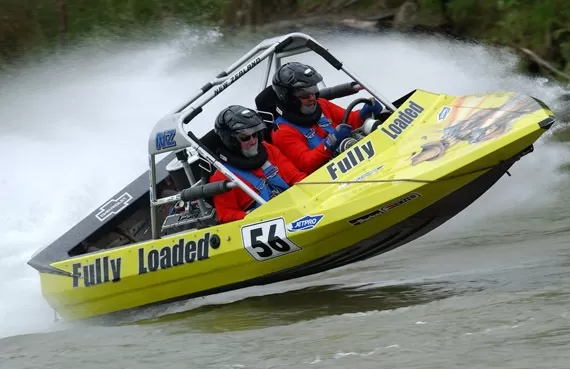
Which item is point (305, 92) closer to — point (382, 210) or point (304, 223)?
point (304, 223)

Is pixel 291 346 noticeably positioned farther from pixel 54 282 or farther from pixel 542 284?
pixel 54 282

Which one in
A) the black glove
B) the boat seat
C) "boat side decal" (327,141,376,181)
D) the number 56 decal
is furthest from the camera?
the boat seat

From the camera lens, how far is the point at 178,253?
8523mm

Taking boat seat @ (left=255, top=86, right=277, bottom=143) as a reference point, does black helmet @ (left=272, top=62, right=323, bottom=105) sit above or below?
above

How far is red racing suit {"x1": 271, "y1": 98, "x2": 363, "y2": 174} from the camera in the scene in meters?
8.70

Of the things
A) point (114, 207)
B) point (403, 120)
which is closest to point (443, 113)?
point (403, 120)

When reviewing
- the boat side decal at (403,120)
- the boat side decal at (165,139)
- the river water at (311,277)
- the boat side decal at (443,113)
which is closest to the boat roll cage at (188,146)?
the boat side decal at (165,139)

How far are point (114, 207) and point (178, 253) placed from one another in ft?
5.23

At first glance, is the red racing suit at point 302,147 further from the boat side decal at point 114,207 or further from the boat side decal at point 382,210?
the boat side decal at point 114,207

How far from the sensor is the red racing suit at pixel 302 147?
8.70 meters

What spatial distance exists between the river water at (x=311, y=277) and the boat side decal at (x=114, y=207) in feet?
3.63

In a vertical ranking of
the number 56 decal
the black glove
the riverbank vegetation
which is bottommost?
the number 56 decal

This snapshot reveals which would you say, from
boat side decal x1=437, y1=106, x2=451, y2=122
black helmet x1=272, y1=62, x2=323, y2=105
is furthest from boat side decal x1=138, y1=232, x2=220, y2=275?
boat side decal x1=437, y1=106, x2=451, y2=122

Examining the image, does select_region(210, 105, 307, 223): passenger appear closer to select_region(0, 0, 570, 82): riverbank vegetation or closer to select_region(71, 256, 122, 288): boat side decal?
select_region(71, 256, 122, 288): boat side decal
